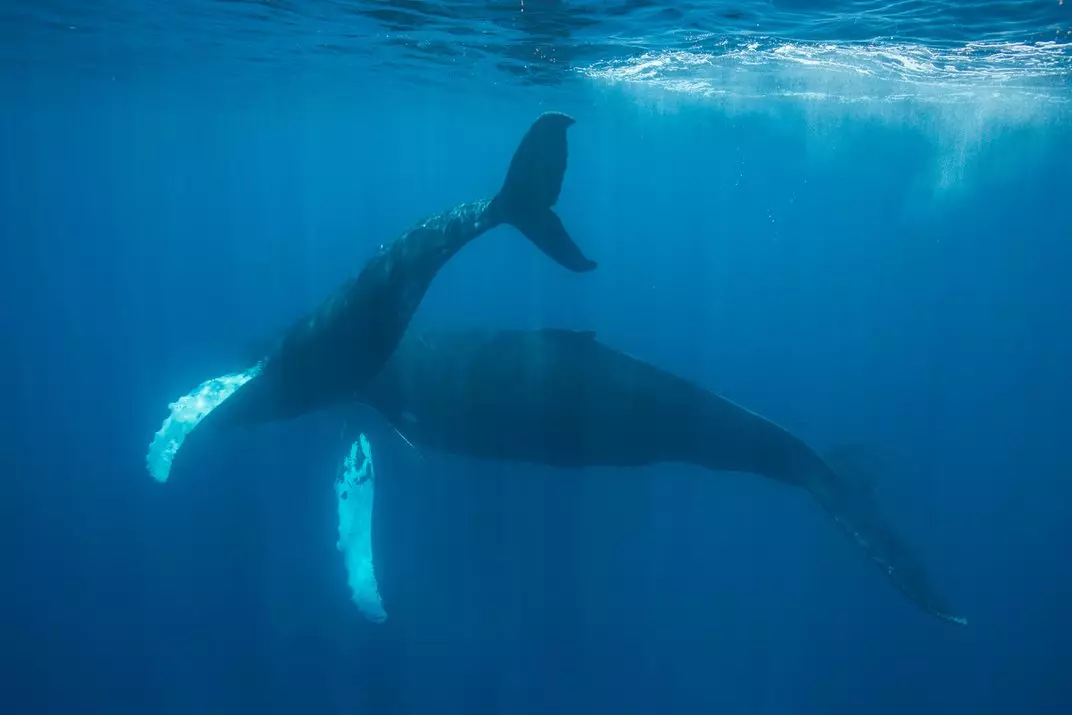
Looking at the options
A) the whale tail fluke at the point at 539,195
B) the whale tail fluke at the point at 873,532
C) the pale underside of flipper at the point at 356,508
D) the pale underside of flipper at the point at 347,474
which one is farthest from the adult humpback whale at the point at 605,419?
the pale underside of flipper at the point at 356,508

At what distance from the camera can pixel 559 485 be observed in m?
21.5

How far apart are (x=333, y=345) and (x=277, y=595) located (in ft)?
40.6

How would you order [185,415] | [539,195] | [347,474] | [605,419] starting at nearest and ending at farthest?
[539,195] < [605,419] < [185,415] < [347,474]

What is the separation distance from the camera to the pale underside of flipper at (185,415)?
10.0m

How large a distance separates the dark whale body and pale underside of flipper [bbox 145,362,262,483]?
5.73 ft

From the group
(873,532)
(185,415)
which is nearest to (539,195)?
(873,532)

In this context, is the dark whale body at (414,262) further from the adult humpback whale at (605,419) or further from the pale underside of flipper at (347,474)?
the pale underside of flipper at (347,474)

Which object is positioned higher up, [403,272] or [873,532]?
[403,272]

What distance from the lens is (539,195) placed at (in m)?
8.21

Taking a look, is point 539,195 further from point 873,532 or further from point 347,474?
point 347,474

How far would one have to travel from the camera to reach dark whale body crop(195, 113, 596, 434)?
805 cm

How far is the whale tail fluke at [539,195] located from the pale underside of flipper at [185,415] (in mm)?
4804

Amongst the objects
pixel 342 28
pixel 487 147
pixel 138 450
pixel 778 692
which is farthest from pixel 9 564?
pixel 487 147

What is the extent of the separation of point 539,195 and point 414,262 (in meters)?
1.63
